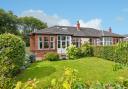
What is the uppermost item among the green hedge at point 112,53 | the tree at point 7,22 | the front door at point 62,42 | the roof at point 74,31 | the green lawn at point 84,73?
the tree at point 7,22

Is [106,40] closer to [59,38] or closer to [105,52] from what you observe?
[59,38]

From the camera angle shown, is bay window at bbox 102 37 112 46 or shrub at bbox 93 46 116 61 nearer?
shrub at bbox 93 46 116 61

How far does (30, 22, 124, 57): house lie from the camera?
4478cm

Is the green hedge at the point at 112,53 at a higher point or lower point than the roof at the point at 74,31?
lower

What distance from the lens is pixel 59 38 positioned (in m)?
46.3

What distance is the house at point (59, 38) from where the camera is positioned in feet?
147

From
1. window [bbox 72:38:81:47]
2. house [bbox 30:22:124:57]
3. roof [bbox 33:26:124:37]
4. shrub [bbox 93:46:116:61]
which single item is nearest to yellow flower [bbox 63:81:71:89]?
shrub [bbox 93:46:116:61]

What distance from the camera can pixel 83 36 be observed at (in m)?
49.7

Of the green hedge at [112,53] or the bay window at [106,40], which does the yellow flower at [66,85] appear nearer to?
the green hedge at [112,53]

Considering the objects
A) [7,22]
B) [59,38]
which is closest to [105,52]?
[59,38]

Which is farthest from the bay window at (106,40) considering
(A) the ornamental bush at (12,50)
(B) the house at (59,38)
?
(A) the ornamental bush at (12,50)

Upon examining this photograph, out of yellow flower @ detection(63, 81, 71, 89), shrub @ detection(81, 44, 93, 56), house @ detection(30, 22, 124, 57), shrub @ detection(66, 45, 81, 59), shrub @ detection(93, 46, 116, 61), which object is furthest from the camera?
house @ detection(30, 22, 124, 57)

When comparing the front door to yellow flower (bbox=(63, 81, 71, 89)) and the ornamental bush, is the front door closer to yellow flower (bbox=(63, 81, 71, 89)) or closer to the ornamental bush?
the ornamental bush

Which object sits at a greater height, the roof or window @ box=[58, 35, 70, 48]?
the roof
